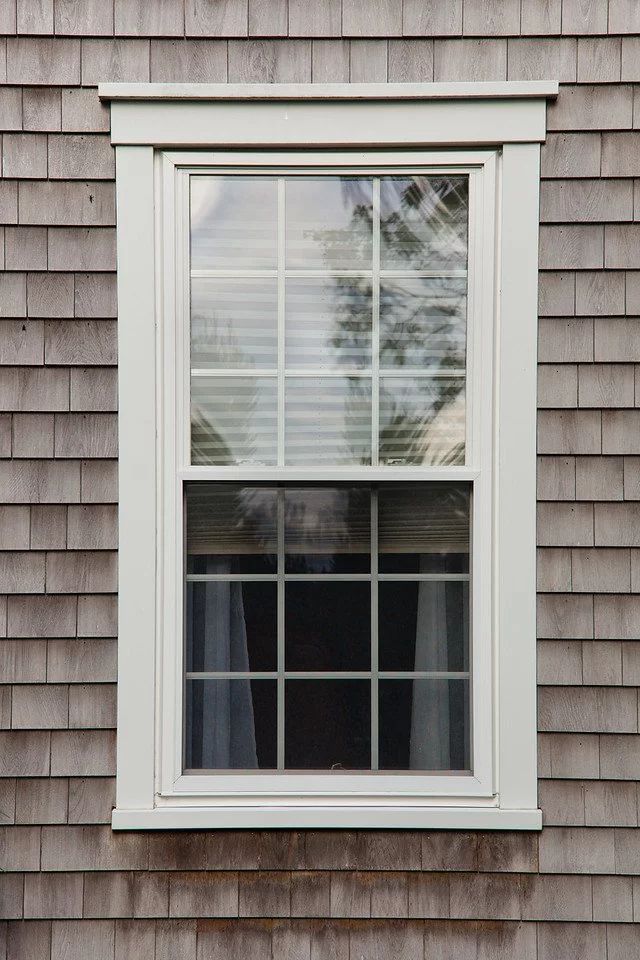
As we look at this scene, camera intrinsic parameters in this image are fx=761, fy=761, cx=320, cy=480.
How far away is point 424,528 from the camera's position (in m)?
2.46

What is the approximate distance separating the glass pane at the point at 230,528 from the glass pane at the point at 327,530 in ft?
0.20

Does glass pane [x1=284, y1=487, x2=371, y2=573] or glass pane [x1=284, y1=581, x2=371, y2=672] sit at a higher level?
glass pane [x1=284, y1=487, x2=371, y2=573]

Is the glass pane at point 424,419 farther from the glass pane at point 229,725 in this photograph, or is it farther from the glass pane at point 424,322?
the glass pane at point 229,725

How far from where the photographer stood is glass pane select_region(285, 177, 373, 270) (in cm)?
246

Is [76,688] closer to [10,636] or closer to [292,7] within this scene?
[10,636]

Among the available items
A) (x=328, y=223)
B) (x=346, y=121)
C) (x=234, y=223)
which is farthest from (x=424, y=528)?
(x=346, y=121)

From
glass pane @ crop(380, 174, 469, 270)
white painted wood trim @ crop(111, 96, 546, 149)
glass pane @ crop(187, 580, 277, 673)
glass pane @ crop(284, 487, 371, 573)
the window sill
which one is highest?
white painted wood trim @ crop(111, 96, 546, 149)

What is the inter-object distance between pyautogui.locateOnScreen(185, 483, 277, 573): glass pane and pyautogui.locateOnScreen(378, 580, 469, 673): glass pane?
0.40 meters

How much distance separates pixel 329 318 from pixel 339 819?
158cm

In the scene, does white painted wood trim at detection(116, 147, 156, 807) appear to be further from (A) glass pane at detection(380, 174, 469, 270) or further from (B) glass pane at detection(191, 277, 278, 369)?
(A) glass pane at detection(380, 174, 469, 270)

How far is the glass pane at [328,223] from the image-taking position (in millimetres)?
2457

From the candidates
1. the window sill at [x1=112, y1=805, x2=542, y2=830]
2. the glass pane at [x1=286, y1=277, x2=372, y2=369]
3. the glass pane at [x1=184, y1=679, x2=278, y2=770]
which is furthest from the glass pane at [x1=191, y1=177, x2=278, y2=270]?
the window sill at [x1=112, y1=805, x2=542, y2=830]

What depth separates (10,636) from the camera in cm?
242

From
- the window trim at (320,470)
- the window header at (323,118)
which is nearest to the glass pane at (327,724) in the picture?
the window trim at (320,470)
